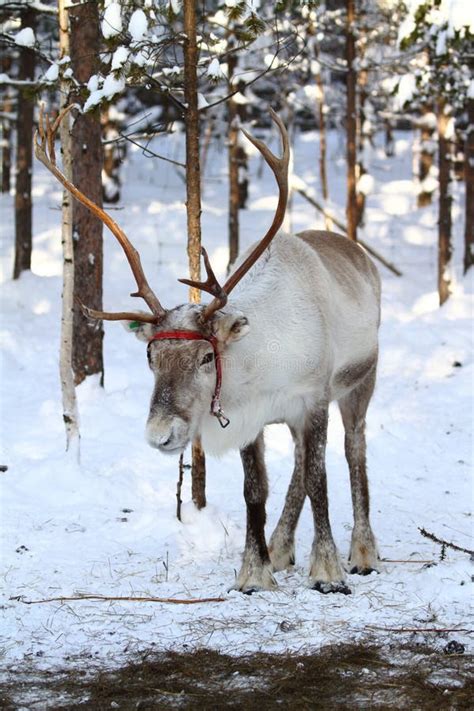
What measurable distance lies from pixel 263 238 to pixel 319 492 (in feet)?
4.75

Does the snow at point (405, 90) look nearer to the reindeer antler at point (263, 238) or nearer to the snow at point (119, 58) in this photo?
the snow at point (119, 58)

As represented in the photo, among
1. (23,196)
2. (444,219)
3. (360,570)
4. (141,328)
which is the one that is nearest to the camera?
(141,328)

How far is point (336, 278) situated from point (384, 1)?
540 inches

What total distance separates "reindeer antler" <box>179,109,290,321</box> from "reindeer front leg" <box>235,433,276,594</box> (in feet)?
3.25

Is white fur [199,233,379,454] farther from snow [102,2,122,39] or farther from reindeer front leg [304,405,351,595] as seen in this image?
snow [102,2,122,39]

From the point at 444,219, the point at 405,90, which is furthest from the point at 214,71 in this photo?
the point at 444,219

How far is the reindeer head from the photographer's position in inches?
178

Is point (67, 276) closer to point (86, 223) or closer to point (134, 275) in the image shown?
point (86, 223)

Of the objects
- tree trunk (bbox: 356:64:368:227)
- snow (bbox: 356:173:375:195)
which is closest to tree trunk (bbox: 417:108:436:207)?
tree trunk (bbox: 356:64:368:227)

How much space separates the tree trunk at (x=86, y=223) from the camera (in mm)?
9125

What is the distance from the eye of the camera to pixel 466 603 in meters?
4.63

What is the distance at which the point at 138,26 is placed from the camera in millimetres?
6016

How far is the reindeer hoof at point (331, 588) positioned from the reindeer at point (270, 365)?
0.04 ft

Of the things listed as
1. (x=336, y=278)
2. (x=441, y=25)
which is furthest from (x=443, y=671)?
(x=441, y=25)
